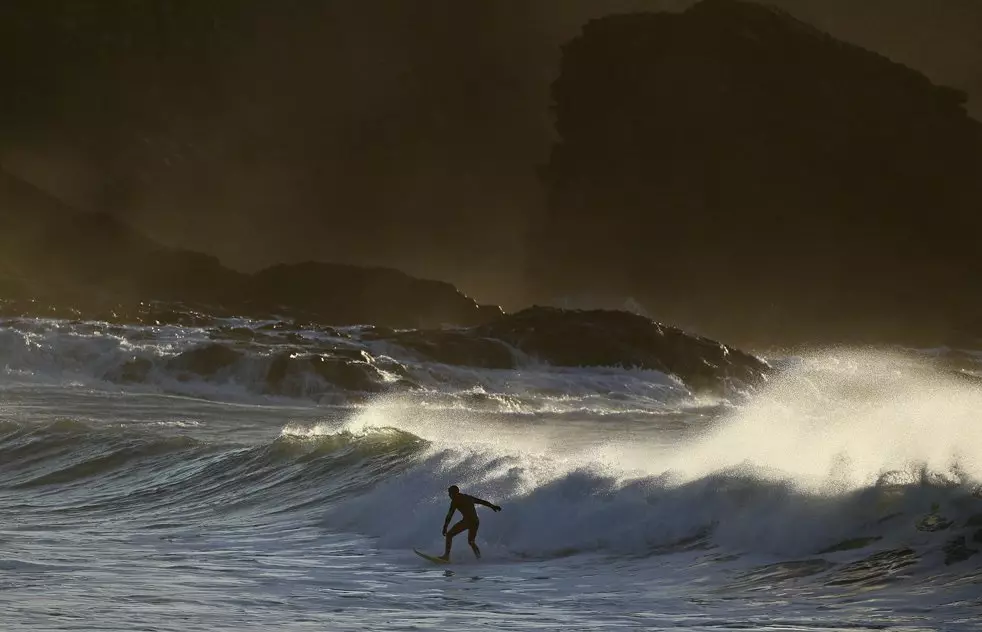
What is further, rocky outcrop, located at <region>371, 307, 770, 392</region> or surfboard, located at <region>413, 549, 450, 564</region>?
rocky outcrop, located at <region>371, 307, 770, 392</region>

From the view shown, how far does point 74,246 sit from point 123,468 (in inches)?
3785

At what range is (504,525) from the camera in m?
15.5

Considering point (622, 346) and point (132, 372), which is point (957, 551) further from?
point (622, 346)

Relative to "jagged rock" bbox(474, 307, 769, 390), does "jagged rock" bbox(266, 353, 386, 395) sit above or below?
below

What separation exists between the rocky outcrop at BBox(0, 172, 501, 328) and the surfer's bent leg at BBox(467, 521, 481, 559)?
181 feet

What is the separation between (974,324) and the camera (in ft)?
447

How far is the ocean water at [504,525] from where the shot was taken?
10703mm

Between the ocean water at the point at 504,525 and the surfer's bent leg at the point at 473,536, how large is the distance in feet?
0.84

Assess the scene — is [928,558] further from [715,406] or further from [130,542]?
[715,406]

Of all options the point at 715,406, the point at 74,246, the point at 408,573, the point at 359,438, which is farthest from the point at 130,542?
the point at 74,246

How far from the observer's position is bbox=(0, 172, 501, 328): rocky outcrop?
82.9 meters

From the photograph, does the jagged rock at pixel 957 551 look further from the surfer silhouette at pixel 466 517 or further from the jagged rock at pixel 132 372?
the jagged rock at pixel 132 372

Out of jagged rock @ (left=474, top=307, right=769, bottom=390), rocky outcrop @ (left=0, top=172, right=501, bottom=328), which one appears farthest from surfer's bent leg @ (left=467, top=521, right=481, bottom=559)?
rocky outcrop @ (left=0, top=172, right=501, bottom=328)

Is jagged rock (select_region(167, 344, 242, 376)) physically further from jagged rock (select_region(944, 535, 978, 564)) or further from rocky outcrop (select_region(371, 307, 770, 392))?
jagged rock (select_region(944, 535, 978, 564))
